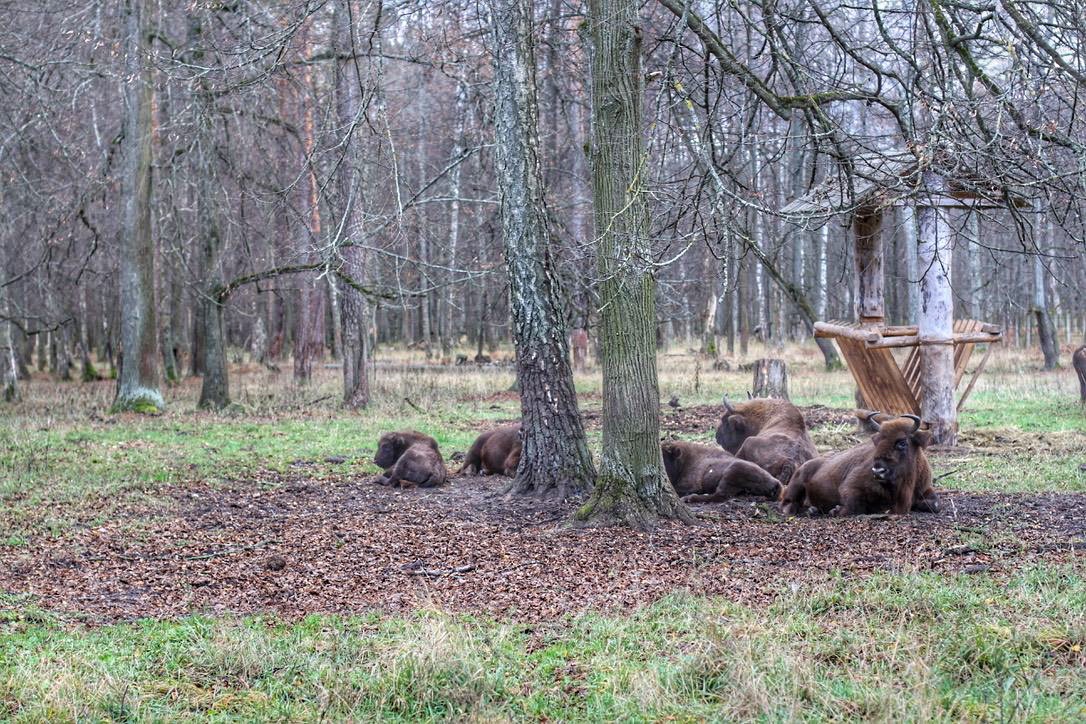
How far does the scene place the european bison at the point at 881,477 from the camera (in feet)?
32.3

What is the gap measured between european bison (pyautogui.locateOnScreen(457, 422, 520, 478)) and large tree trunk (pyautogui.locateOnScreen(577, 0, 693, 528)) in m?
3.88

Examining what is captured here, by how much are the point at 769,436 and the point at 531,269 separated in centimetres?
377

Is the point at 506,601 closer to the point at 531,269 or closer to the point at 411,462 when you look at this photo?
the point at 531,269

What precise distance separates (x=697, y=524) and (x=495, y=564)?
203 cm

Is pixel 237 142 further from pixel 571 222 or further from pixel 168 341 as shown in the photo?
pixel 168 341

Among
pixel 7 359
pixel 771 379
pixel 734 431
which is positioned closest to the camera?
pixel 734 431

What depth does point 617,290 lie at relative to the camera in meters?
8.93

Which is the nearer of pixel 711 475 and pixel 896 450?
pixel 896 450

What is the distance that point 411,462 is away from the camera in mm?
12352

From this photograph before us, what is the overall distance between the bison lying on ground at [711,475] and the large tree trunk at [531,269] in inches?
43.6

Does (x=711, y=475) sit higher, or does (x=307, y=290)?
(x=307, y=290)

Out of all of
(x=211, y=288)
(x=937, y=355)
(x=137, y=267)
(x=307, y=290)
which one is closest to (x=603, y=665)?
(x=937, y=355)

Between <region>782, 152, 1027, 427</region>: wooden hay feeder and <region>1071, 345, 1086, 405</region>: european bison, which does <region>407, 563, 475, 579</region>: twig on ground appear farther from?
<region>1071, 345, 1086, 405</region>: european bison

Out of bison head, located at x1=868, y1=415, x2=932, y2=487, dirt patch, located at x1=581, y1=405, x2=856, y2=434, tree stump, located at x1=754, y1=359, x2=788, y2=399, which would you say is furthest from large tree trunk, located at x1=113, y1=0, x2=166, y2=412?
bison head, located at x1=868, y1=415, x2=932, y2=487
